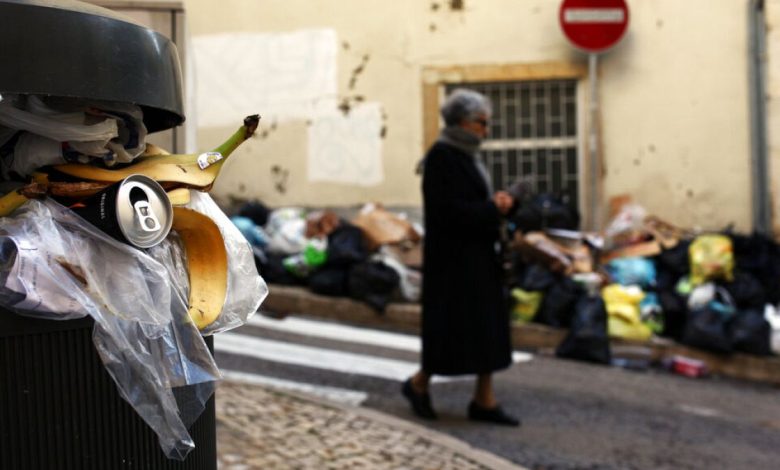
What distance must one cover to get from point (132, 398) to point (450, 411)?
162 inches

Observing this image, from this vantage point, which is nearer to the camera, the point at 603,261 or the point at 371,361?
the point at 371,361

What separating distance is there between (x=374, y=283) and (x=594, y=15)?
382cm

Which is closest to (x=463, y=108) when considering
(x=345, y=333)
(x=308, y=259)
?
(x=345, y=333)

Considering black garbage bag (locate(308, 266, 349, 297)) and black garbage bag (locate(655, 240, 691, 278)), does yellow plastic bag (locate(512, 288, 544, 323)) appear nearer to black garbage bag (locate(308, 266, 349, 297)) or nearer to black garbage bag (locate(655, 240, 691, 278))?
black garbage bag (locate(655, 240, 691, 278))

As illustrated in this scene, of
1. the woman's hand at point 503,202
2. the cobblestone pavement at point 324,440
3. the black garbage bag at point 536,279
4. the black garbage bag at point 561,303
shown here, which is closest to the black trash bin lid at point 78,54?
the cobblestone pavement at point 324,440

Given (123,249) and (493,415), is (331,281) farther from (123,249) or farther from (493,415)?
(123,249)

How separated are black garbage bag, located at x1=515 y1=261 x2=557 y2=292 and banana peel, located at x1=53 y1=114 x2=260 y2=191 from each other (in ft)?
21.0

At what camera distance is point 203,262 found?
207cm

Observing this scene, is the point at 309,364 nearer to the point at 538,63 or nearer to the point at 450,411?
the point at 450,411

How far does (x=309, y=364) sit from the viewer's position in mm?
7082

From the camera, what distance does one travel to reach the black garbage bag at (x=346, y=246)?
9.02m

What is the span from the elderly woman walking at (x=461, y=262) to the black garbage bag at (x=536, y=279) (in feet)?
10.0

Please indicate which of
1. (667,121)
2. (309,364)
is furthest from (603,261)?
(309,364)

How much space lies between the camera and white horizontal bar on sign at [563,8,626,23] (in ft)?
32.1
